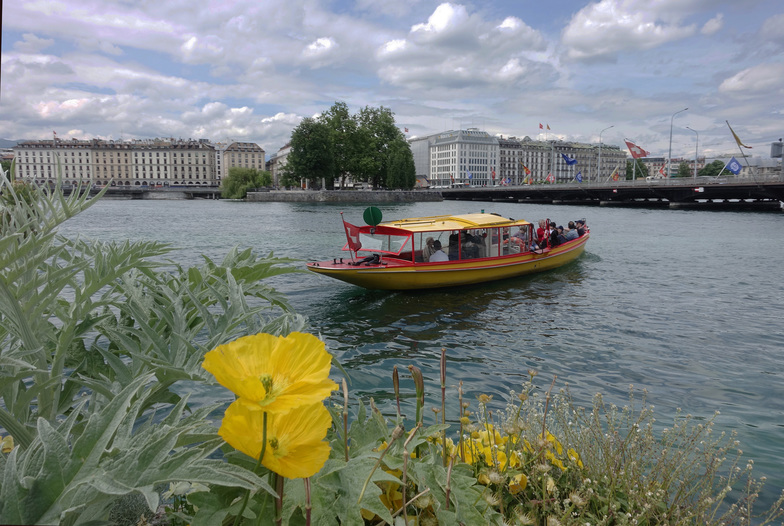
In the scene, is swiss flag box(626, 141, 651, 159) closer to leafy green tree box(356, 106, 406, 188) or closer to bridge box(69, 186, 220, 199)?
leafy green tree box(356, 106, 406, 188)

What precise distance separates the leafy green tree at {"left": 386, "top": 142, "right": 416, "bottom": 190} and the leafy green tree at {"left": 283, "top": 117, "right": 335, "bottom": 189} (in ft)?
36.2

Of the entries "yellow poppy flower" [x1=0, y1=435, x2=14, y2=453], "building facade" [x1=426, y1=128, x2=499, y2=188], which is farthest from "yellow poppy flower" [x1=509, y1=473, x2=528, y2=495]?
"building facade" [x1=426, y1=128, x2=499, y2=188]

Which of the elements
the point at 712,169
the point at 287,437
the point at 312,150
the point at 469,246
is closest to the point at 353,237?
the point at 469,246

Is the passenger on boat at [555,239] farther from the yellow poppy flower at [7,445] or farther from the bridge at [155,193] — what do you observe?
the bridge at [155,193]

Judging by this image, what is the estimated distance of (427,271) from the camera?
1499cm

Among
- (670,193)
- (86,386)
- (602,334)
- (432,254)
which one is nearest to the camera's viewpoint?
(86,386)

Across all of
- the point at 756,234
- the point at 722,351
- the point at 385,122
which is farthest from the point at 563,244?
the point at 385,122

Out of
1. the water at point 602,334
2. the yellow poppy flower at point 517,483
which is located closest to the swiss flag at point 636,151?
the water at point 602,334

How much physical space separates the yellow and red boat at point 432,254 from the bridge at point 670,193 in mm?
48653

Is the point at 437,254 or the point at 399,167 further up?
the point at 399,167

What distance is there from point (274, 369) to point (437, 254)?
14776 mm

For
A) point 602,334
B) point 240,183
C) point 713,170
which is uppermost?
point 713,170

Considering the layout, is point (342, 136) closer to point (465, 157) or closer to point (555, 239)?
point (555, 239)

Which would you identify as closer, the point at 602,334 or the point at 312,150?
the point at 602,334
